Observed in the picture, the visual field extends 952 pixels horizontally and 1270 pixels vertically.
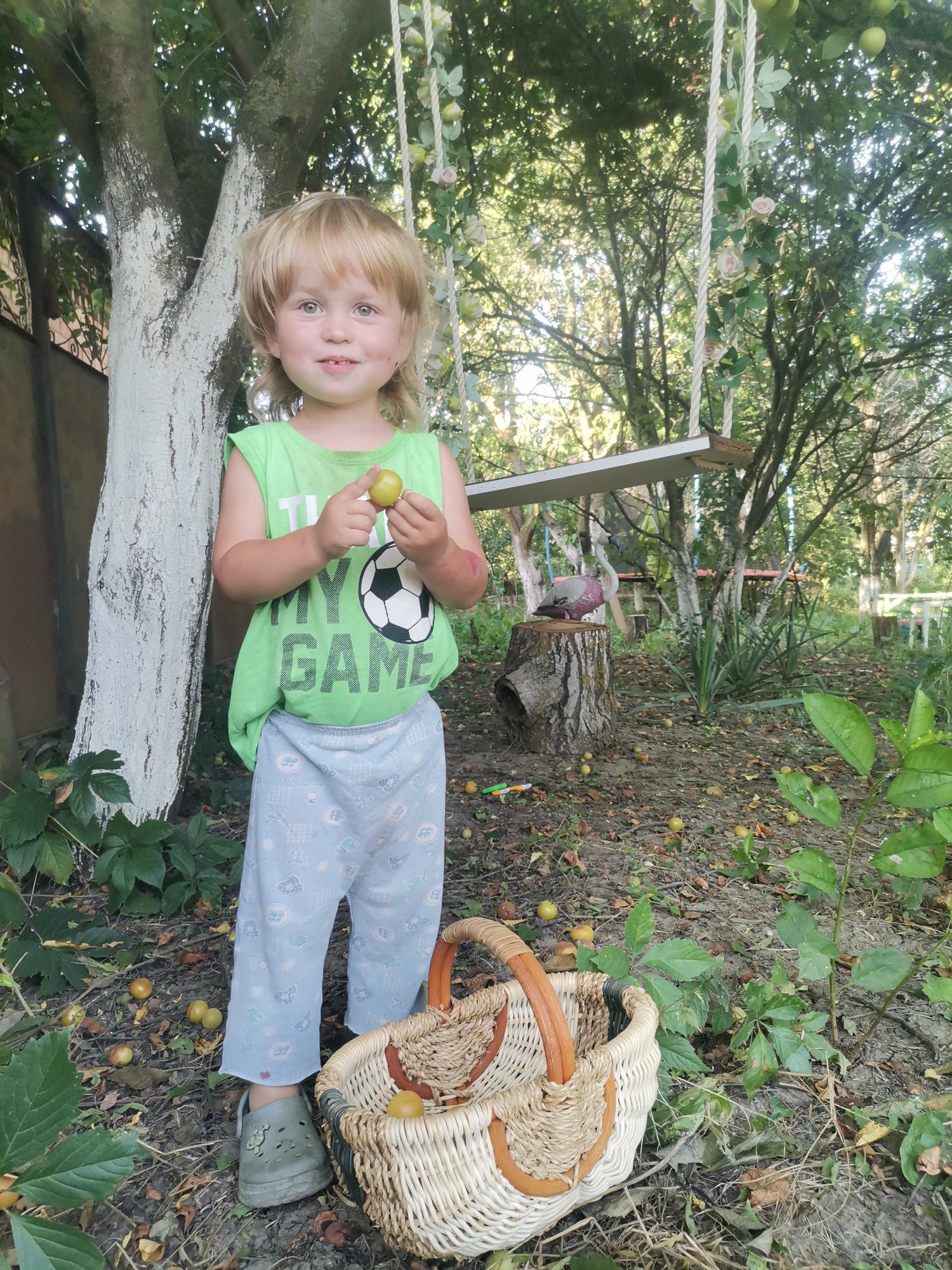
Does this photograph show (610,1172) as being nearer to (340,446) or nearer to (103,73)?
(340,446)

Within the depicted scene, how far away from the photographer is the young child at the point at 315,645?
127 centimetres

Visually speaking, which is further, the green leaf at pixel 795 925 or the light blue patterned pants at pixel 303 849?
the green leaf at pixel 795 925

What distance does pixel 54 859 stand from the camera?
2098mm

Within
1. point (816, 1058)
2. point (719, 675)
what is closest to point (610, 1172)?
point (816, 1058)

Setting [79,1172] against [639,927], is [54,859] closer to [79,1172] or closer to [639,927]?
[79,1172]

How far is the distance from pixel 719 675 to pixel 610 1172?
11.4 ft

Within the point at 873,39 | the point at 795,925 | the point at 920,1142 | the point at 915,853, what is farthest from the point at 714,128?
the point at 920,1142

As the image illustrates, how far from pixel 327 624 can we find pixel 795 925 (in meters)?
0.97

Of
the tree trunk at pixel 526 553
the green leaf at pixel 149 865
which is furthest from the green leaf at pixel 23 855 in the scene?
the tree trunk at pixel 526 553

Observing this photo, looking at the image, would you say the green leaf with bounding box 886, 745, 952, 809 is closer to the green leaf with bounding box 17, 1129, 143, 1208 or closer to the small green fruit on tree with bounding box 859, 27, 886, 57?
the green leaf with bounding box 17, 1129, 143, 1208

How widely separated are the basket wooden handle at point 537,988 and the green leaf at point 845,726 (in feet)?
2.02

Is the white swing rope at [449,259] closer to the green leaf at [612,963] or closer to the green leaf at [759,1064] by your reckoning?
the green leaf at [612,963]

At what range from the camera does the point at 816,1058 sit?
1543 millimetres

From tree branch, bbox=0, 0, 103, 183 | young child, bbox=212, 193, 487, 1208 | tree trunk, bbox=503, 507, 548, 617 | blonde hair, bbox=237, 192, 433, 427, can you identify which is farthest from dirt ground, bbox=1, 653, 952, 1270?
tree trunk, bbox=503, 507, 548, 617
